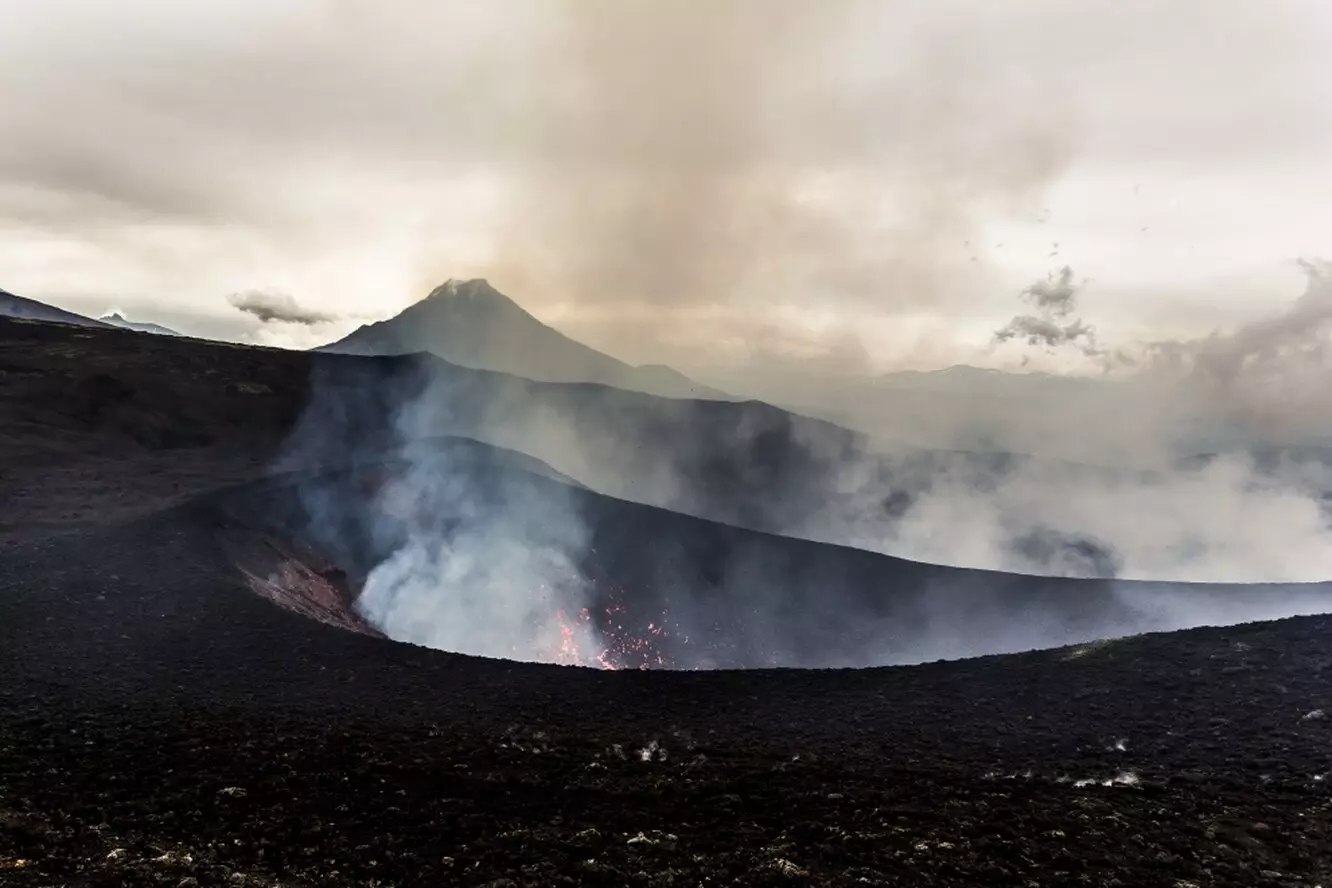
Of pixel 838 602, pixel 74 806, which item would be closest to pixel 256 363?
pixel 838 602

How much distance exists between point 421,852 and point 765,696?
11.9 m

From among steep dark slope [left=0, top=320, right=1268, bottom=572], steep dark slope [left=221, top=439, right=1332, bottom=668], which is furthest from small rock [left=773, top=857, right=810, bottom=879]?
steep dark slope [left=0, top=320, right=1268, bottom=572]

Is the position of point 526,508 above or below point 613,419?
below

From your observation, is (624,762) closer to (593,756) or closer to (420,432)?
(593,756)

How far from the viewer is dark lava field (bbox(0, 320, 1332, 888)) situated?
12227mm

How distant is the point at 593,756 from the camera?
56.5 ft

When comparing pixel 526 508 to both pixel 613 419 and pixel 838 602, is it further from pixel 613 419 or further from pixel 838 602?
pixel 613 419

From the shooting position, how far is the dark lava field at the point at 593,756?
12227mm

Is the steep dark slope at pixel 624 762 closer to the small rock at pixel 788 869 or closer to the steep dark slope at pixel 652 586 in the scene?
the small rock at pixel 788 869

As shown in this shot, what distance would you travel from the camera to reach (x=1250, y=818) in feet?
43.9

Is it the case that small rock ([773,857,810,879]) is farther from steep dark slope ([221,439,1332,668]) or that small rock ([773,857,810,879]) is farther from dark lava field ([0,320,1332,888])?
steep dark slope ([221,439,1332,668])

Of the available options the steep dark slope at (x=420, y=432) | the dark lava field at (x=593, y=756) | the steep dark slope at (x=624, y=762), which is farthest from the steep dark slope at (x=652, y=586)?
the steep dark slope at (x=624, y=762)

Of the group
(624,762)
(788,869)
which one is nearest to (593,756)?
(624,762)

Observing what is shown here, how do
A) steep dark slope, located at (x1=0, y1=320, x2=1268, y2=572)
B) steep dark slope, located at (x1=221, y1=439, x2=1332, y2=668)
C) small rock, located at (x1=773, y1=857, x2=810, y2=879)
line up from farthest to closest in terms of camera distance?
steep dark slope, located at (x1=0, y1=320, x2=1268, y2=572) < steep dark slope, located at (x1=221, y1=439, x2=1332, y2=668) < small rock, located at (x1=773, y1=857, x2=810, y2=879)
